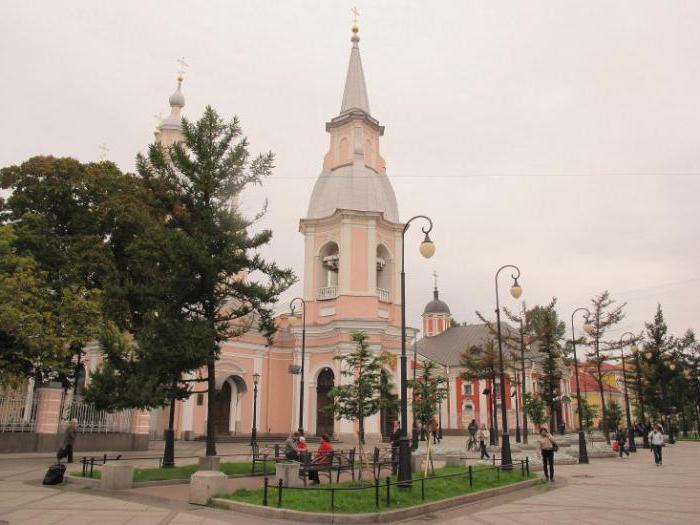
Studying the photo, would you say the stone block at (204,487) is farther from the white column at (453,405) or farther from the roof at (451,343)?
the roof at (451,343)

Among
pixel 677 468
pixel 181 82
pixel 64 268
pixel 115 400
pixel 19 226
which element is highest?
pixel 181 82

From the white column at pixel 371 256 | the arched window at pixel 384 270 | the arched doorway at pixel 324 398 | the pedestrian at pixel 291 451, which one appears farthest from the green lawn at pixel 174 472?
the arched window at pixel 384 270

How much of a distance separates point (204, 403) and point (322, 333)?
28.2 feet

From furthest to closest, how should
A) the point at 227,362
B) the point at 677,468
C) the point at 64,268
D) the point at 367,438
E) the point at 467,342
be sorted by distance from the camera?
the point at 467,342 → the point at 227,362 → the point at 367,438 → the point at 64,268 → the point at 677,468

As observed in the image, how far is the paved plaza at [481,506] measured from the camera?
1022cm

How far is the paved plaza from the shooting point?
1022 cm

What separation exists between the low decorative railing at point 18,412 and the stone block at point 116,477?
11.5 m

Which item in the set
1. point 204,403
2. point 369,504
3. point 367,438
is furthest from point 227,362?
point 369,504

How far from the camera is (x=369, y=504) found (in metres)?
11.0

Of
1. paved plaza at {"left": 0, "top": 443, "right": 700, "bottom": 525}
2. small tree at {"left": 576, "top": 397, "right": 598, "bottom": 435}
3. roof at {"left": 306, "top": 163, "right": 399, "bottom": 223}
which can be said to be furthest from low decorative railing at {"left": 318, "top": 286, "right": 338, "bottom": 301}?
paved plaza at {"left": 0, "top": 443, "right": 700, "bottom": 525}

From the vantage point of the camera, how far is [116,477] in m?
13.6

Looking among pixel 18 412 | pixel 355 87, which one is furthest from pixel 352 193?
pixel 18 412

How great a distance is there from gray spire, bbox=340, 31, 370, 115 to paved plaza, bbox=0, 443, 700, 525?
3131 cm

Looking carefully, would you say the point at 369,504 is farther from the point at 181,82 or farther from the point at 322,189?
the point at 181,82
